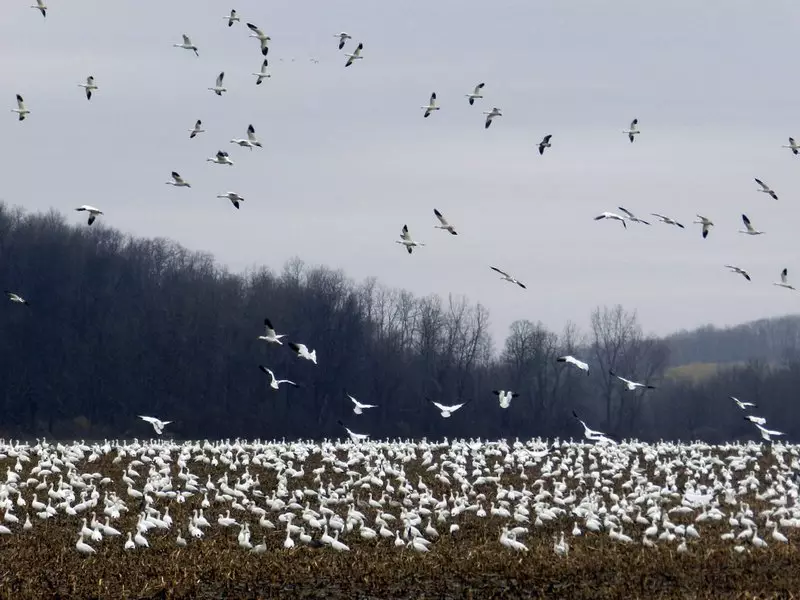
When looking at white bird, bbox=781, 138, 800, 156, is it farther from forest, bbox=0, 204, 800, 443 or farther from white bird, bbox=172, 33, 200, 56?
forest, bbox=0, 204, 800, 443

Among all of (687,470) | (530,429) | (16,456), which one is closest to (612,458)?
(687,470)

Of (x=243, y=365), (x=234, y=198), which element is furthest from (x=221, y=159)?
(x=243, y=365)

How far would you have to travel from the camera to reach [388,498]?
29.6m

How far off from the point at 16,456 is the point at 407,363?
1910 inches

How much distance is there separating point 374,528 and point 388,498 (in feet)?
12.0

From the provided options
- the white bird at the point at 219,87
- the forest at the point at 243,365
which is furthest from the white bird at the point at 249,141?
the forest at the point at 243,365

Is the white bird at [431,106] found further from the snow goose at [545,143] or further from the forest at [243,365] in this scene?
the forest at [243,365]

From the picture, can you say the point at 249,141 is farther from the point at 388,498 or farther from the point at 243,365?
the point at 243,365

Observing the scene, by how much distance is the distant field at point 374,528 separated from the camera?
21.1 metres

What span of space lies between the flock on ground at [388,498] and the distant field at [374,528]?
0.23 feet

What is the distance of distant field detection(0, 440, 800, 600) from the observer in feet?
69.2

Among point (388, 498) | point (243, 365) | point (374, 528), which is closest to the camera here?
point (374, 528)

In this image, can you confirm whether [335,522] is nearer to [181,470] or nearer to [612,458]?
[181,470]

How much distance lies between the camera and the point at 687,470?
127 ft
